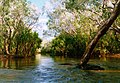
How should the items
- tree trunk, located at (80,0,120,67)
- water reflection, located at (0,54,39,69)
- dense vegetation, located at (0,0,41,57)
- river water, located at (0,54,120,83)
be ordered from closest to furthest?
tree trunk, located at (80,0,120,67)
river water, located at (0,54,120,83)
water reflection, located at (0,54,39,69)
dense vegetation, located at (0,0,41,57)

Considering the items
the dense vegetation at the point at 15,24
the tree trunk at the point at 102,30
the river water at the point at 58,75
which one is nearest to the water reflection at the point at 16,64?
the river water at the point at 58,75

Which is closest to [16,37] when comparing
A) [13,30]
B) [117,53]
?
[13,30]

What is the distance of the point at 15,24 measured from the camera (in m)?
78.4

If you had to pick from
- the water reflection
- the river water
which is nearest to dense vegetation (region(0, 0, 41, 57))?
the water reflection

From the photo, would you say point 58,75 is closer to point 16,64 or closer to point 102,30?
point 102,30

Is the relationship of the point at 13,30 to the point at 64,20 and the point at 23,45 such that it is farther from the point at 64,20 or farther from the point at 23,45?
the point at 64,20

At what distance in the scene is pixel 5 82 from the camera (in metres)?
22.2

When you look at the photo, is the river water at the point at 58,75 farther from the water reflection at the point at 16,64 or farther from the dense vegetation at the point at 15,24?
the dense vegetation at the point at 15,24

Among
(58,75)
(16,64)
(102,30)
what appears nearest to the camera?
(102,30)

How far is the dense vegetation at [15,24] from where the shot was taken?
242 ft

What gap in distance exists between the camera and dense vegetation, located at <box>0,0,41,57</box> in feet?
242

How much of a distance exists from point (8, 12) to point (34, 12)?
10580 mm

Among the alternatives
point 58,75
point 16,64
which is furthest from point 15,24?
point 58,75

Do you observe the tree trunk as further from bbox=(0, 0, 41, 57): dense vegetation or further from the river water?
bbox=(0, 0, 41, 57): dense vegetation
